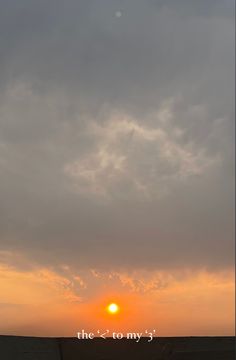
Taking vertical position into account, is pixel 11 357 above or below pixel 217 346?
below

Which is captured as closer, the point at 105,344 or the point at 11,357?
the point at 11,357

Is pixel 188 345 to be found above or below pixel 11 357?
above

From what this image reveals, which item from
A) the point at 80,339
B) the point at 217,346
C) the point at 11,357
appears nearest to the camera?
the point at 11,357

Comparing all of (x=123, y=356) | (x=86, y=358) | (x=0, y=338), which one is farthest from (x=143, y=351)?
(x=0, y=338)

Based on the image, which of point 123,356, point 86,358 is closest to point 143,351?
point 123,356

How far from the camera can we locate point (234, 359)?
35.3m

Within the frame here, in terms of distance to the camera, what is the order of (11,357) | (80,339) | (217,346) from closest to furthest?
(11,357) < (80,339) < (217,346)

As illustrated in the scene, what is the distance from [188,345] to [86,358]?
7.39 meters

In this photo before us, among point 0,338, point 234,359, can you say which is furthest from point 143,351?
point 0,338

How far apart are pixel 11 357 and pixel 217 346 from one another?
14.7 meters

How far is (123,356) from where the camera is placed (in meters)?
33.5

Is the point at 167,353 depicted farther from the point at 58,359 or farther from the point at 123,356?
the point at 58,359

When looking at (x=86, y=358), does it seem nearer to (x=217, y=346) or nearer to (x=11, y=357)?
(x=11, y=357)

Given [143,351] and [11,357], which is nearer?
[11,357]
